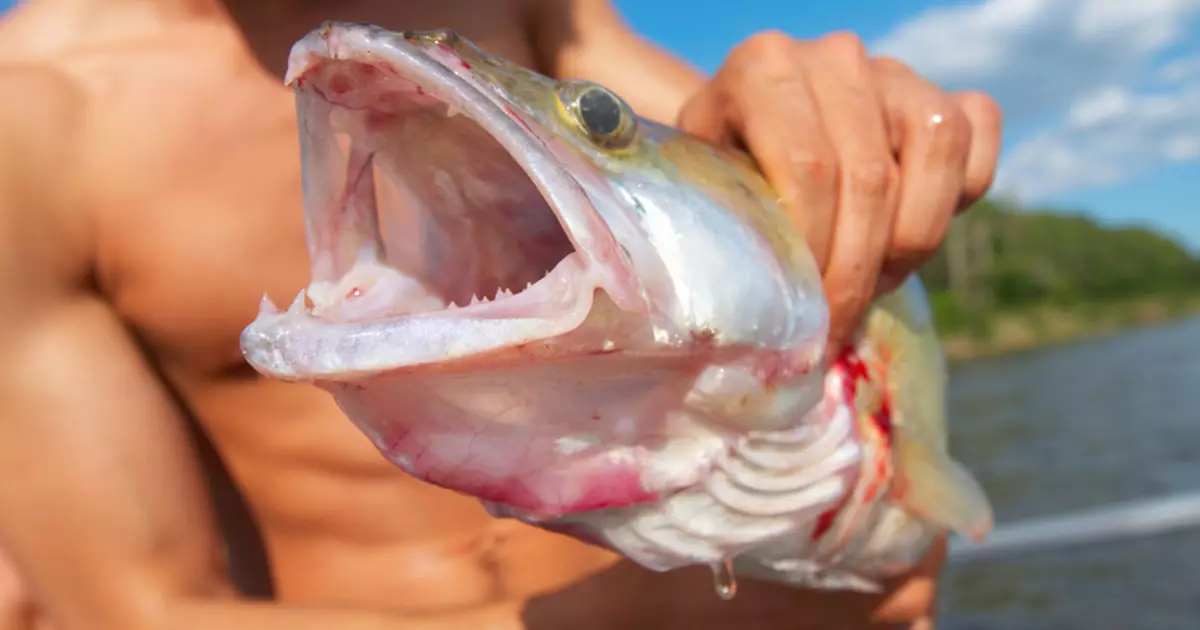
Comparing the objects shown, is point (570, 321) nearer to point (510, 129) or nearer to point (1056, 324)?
point (510, 129)

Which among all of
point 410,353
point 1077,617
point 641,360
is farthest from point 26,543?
point 1077,617

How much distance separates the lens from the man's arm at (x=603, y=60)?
198 centimetres

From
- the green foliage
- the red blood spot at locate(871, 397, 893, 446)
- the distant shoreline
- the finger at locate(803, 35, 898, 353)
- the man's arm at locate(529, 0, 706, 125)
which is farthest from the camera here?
the green foliage

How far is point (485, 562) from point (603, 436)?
85 centimetres

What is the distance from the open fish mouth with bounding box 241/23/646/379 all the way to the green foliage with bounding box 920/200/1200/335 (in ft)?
96.0

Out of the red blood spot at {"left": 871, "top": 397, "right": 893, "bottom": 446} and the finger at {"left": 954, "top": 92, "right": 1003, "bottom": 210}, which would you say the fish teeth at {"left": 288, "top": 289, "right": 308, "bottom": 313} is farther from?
the finger at {"left": 954, "top": 92, "right": 1003, "bottom": 210}

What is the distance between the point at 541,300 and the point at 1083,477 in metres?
9.43

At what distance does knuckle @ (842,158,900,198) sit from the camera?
41.1 inches

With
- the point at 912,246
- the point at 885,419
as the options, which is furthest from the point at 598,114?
the point at 885,419

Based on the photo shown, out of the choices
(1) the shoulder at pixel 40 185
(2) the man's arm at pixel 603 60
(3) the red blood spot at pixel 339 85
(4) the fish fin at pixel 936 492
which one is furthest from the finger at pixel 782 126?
(1) the shoulder at pixel 40 185

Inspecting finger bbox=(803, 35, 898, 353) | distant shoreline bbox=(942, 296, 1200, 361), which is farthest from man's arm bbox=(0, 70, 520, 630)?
distant shoreline bbox=(942, 296, 1200, 361)

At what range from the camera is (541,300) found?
0.80 m

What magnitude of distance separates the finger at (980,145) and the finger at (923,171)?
0.10 metres

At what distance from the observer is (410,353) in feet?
2.45
